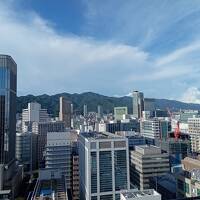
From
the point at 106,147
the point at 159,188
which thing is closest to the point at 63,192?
the point at 106,147

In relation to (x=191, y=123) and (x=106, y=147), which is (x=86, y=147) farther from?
(x=191, y=123)

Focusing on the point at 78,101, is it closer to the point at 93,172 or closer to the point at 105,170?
the point at 105,170

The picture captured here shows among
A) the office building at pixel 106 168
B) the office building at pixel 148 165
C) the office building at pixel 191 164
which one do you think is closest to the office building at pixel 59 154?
the office building at pixel 106 168

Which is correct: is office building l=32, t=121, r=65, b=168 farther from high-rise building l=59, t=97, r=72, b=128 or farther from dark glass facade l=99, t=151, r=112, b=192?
high-rise building l=59, t=97, r=72, b=128

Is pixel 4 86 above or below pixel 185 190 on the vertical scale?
above

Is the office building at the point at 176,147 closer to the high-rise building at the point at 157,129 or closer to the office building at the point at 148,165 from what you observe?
the high-rise building at the point at 157,129

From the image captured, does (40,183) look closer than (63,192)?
No
